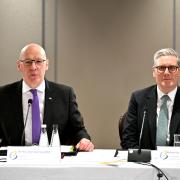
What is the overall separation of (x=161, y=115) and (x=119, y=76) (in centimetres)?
160

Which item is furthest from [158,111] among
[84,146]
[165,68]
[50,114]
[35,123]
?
[35,123]

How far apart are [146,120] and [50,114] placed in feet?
2.67

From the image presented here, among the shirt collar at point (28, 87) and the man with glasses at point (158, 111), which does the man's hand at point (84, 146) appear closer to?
the man with glasses at point (158, 111)

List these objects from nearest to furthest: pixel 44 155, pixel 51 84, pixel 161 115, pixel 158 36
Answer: pixel 44 155
pixel 161 115
pixel 51 84
pixel 158 36

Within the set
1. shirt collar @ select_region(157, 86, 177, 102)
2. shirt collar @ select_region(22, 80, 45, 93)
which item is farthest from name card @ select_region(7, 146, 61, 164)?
shirt collar @ select_region(157, 86, 177, 102)

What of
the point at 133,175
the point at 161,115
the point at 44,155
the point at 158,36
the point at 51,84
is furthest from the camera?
the point at 158,36

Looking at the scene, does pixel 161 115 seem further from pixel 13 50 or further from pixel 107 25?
pixel 13 50

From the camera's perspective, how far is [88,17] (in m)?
4.44

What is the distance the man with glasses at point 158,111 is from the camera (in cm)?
290

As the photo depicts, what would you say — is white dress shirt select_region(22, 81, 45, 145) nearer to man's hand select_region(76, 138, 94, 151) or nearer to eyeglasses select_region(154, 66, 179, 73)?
man's hand select_region(76, 138, 94, 151)

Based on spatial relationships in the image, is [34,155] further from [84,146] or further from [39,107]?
[39,107]

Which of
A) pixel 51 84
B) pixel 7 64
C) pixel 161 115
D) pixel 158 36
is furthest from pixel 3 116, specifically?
pixel 158 36

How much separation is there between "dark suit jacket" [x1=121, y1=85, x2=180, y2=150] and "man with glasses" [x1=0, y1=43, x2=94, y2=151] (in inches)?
14.5

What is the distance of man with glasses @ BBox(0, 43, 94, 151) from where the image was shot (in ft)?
9.60
